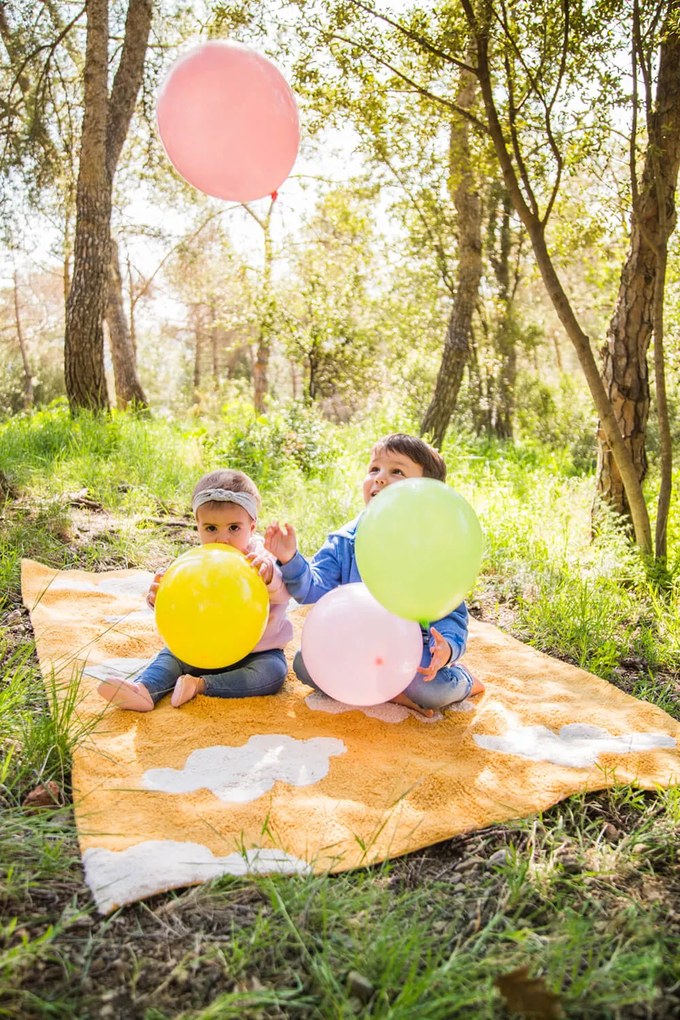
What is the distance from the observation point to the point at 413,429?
28.4ft

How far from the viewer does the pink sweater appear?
2484mm

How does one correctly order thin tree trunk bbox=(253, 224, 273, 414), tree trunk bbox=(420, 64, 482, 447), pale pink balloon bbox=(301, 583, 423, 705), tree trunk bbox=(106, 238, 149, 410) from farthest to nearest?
thin tree trunk bbox=(253, 224, 273, 414), tree trunk bbox=(106, 238, 149, 410), tree trunk bbox=(420, 64, 482, 447), pale pink balloon bbox=(301, 583, 423, 705)

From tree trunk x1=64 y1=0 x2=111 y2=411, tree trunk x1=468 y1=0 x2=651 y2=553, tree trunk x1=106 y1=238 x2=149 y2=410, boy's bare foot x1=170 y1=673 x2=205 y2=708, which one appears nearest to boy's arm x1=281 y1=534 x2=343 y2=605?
boy's bare foot x1=170 y1=673 x2=205 y2=708

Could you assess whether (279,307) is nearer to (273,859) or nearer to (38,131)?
(38,131)

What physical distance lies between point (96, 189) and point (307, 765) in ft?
19.5

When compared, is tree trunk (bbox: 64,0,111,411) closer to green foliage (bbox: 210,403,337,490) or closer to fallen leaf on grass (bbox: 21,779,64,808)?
green foliage (bbox: 210,403,337,490)

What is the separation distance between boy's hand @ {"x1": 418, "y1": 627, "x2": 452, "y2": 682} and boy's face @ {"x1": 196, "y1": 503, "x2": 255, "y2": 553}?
78 centimetres

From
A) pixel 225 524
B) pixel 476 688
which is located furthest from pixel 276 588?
pixel 476 688

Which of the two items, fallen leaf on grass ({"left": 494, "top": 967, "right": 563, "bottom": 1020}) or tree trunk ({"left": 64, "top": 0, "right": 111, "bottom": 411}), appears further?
tree trunk ({"left": 64, "top": 0, "right": 111, "bottom": 411})

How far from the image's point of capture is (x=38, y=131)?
799cm

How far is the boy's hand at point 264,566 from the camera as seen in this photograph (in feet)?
7.94

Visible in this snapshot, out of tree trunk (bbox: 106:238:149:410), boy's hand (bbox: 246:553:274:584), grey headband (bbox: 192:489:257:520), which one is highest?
tree trunk (bbox: 106:238:149:410)

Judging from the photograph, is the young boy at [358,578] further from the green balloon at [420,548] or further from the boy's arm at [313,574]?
the green balloon at [420,548]

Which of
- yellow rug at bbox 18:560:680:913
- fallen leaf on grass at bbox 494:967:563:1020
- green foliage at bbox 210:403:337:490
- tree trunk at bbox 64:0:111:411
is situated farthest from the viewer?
tree trunk at bbox 64:0:111:411
